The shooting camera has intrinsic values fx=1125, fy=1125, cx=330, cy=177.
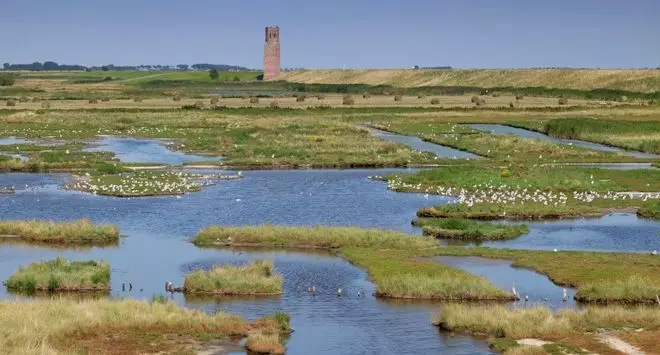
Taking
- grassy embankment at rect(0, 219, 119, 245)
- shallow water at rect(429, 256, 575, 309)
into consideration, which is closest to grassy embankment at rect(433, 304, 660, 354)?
shallow water at rect(429, 256, 575, 309)

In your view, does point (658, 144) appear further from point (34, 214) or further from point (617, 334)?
point (617, 334)

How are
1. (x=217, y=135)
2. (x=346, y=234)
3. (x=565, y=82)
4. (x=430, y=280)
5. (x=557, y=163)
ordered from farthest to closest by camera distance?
(x=565, y=82) < (x=217, y=135) < (x=557, y=163) < (x=346, y=234) < (x=430, y=280)

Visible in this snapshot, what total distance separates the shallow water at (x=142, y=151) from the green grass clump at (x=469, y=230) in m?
29.1

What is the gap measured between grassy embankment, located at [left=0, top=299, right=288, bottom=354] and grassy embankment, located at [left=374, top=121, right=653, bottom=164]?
146 feet

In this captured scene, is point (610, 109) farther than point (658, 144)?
Yes

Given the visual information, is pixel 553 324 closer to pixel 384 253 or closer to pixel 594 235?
pixel 384 253

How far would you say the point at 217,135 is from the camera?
300ft

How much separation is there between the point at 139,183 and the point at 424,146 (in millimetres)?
30177

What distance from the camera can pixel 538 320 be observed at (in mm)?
30266

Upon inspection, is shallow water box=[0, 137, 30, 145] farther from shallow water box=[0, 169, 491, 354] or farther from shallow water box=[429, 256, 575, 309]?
shallow water box=[429, 256, 575, 309]

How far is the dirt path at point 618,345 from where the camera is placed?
27.9 metres

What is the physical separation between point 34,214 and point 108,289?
16128 mm

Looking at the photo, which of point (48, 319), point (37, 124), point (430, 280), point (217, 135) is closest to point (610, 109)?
point (217, 135)

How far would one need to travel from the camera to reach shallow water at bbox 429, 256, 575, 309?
34750 millimetres
